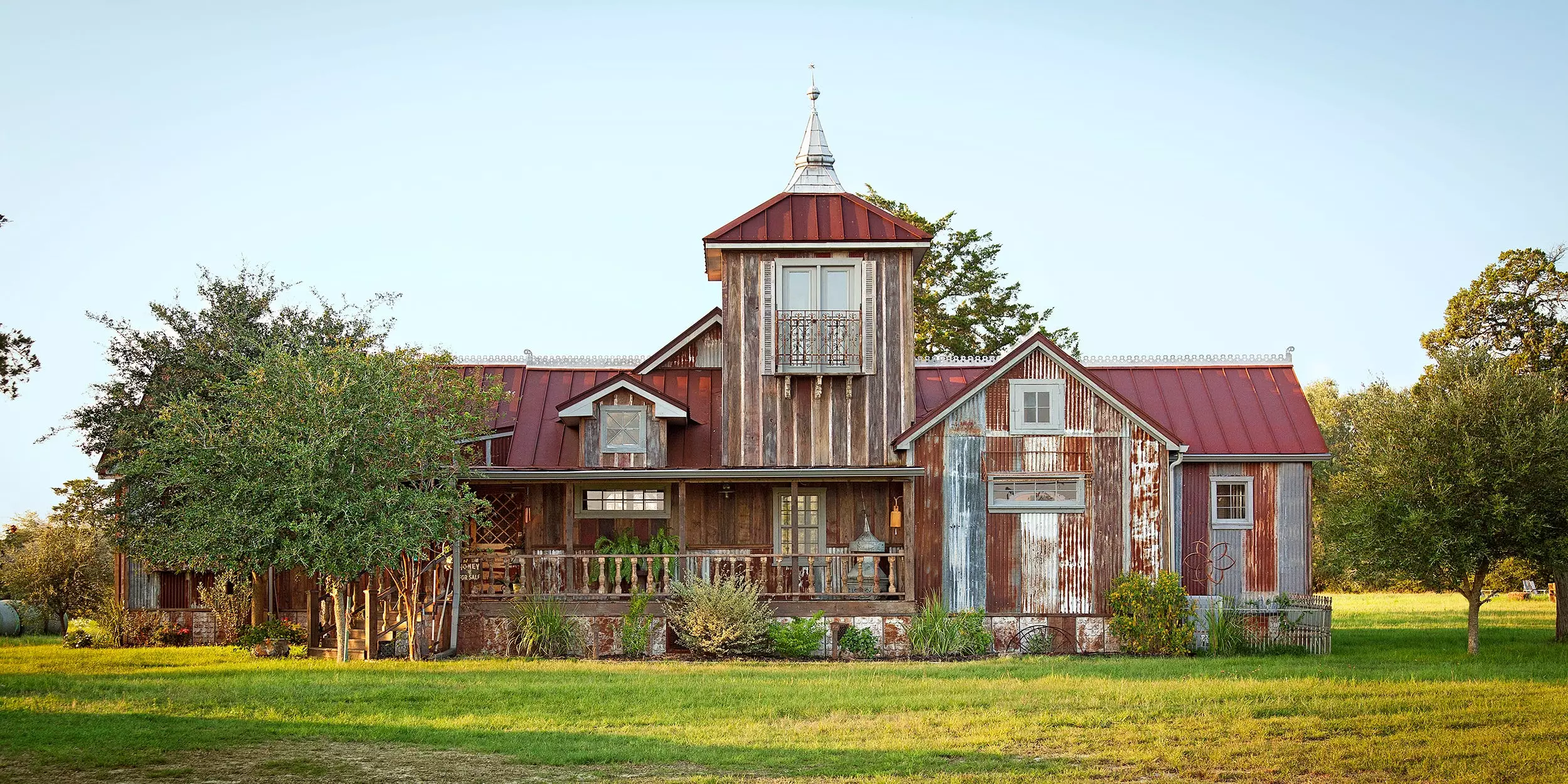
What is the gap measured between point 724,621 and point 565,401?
5611 mm

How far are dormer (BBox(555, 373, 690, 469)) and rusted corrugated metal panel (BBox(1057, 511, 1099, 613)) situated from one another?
6869 mm

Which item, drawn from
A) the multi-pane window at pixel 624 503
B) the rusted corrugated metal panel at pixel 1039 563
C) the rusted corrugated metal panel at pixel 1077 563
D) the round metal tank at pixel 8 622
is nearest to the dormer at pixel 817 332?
the multi-pane window at pixel 624 503

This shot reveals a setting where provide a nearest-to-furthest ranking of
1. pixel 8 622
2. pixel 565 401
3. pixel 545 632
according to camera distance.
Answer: pixel 545 632 → pixel 565 401 → pixel 8 622

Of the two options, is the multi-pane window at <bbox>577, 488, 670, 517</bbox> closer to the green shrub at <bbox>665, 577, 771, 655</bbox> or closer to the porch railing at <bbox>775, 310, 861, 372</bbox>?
the green shrub at <bbox>665, 577, 771, 655</bbox>

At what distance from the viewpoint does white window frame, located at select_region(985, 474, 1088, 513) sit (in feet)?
79.2

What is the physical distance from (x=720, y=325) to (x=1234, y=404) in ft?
Answer: 32.7

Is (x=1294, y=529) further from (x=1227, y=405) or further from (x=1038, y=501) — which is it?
(x=1038, y=501)

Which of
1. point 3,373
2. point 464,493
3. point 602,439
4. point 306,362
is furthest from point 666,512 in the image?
point 3,373

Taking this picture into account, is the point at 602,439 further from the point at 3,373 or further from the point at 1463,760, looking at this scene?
the point at 1463,760

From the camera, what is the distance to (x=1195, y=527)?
25.8 meters

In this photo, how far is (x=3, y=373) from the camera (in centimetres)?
2098

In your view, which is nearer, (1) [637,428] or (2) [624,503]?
(1) [637,428]

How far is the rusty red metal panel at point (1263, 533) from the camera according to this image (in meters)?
25.6

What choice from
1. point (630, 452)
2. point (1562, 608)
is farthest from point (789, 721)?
point (1562, 608)
